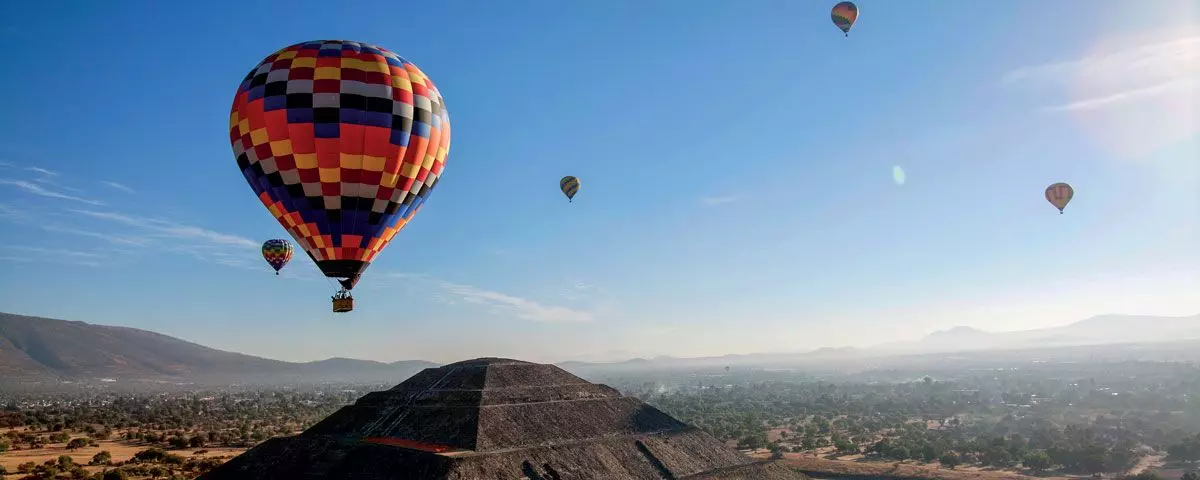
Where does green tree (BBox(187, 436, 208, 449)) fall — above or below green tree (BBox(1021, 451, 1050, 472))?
above

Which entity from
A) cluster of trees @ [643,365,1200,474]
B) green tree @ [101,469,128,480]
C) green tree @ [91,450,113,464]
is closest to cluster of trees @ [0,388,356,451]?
green tree @ [91,450,113,464]

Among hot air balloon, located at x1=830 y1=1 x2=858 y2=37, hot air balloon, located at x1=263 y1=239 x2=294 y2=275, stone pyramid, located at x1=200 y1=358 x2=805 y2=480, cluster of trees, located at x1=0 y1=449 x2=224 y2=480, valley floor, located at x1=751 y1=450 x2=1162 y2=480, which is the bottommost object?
valley floor, located at x1=751 y1=450 x2=1162 y2=480

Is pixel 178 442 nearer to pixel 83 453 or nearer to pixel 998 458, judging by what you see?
pixel 83 453

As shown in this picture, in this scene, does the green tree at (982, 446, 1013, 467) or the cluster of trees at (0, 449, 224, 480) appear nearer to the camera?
the cluster of trees at (0, 449, 224, 480)

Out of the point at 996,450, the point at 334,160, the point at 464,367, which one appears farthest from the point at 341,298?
the point at 996,450

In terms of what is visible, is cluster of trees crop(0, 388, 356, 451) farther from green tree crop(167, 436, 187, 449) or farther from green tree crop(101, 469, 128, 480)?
green tree crop(101, 469, 128, 480)

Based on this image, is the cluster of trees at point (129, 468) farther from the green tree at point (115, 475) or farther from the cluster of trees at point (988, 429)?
the cluster of trees at point (988, 429)
